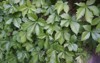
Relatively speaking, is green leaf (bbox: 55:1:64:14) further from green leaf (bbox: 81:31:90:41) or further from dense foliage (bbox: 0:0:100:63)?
green leaf (bbox: 81:31:90:41)

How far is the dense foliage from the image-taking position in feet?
4.74

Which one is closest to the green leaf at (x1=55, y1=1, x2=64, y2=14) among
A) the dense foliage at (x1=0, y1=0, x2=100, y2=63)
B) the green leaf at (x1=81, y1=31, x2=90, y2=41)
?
the dense foliage at (x1=0, y1=0, x2=100, y2=63)

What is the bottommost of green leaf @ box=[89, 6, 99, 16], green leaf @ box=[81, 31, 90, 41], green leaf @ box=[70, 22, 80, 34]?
green leaf @ box=[81, 31, 90, 41]

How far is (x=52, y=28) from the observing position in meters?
1.55

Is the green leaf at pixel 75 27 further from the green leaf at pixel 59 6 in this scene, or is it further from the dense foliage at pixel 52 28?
the green leaf at pixel 59 6

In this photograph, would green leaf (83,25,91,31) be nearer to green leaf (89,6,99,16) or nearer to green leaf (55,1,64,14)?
green leaf (89,6,99,16)

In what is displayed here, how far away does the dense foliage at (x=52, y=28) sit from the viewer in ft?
4.74

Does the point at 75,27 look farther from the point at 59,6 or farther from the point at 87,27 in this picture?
the point at 59,6

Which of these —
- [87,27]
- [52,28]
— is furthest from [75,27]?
[52,28]

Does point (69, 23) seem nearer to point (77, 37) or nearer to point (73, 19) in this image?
point (73, 19)

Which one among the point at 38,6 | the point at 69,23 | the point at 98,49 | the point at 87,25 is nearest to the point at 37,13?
the point at 38,6

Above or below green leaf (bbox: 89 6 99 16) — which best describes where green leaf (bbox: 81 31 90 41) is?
below

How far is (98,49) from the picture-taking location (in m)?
1.37

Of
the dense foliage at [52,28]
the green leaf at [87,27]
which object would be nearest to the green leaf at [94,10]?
the dense foliage at [52,28]
